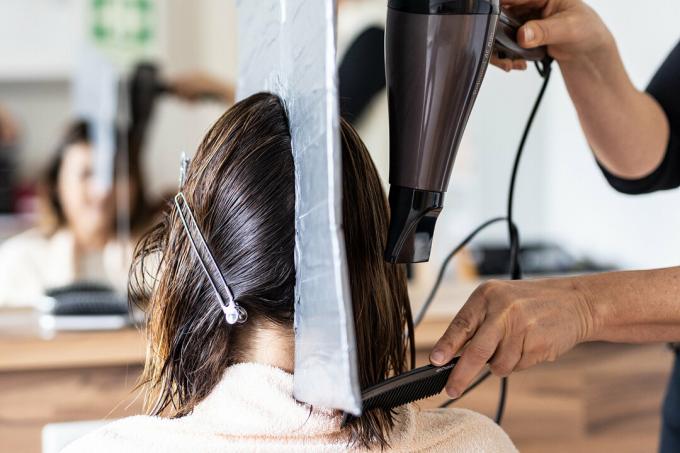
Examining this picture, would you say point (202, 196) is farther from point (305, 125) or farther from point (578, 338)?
point (578, 338)

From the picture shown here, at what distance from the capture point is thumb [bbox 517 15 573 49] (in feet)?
2.85

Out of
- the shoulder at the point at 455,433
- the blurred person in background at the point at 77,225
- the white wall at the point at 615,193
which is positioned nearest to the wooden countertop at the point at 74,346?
the shoulder at the point at 455,433

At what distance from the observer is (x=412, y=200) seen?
2.30 feet

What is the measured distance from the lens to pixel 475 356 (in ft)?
2.51

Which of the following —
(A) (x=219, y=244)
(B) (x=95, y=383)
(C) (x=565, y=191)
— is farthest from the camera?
(C) (x=565, y=191)

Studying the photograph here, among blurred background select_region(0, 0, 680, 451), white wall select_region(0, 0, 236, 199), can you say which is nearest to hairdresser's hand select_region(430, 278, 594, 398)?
blurred background select_region(0, 0, 680, 451)

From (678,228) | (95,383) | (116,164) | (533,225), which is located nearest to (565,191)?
(533,225)

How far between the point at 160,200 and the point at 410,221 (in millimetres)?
2313

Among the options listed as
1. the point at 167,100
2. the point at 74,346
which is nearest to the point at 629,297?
the point at 74,346

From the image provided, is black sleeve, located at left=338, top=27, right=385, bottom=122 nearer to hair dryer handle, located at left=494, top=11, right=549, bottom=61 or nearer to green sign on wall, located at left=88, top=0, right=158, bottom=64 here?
hair dryer handle, located at left=494, top=11, right=549, bottom=61

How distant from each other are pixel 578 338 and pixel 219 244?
38 cm

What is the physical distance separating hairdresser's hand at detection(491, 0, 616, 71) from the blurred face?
1.85 metres

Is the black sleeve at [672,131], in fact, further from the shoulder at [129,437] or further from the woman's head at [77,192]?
the woman's head at [77,192]

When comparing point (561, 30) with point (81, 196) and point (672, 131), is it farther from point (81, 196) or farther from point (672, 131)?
point (81, 196)
